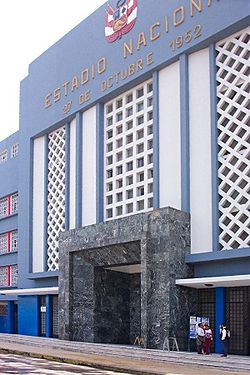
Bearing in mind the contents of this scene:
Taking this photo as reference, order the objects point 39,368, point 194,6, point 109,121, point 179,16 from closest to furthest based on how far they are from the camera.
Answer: point 39,368, point 194,6, point 179,16, point 109,121

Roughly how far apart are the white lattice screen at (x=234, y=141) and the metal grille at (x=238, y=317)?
1532 millimetres

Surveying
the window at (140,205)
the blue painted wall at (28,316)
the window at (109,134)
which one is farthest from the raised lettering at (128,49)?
the blue painted wall at (28,316)

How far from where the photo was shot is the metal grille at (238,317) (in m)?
20.5

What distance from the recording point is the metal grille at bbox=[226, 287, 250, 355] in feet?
67.4

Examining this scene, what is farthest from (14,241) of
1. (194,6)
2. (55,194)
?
(194,6)

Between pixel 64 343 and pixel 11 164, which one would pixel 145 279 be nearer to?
pixel 64 343

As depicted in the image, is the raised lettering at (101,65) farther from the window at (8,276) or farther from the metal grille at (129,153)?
the window at (8,276)

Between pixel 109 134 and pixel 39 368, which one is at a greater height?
pixel 109 134

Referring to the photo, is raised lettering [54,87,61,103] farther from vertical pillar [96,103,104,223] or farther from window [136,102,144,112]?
window [136,102,144,112]

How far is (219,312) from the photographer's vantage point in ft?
68.8

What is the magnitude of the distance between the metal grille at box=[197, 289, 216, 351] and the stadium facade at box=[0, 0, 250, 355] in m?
0.06

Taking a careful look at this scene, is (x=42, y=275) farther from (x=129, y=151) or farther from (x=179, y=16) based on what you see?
(x=179, y=16)

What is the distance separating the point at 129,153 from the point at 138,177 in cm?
121

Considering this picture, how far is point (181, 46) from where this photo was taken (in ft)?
74.9
